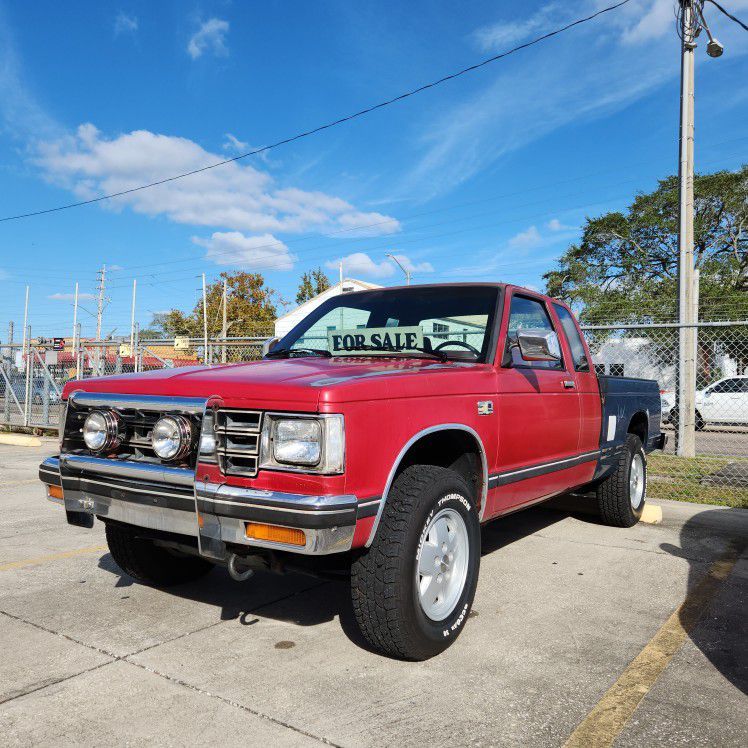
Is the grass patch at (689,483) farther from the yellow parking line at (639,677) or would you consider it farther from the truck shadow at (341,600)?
the yellow parking line at (639,677)

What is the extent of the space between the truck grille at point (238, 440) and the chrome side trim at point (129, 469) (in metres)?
0.18

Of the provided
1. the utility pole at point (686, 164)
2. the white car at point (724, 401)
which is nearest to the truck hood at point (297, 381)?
the utility pole at point (686, 164)

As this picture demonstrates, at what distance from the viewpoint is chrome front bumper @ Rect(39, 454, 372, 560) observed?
8.07 ft

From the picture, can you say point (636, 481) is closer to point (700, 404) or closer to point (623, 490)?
point (623, 490)

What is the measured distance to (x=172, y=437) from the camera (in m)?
2.76

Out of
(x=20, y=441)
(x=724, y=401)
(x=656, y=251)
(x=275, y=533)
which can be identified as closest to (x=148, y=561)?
(x=275, y=533)

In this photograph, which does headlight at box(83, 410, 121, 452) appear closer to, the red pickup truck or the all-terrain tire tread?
the red pickup truck

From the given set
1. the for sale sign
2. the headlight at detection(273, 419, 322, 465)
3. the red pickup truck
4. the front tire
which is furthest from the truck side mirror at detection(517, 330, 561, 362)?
the headlight at detection(273, 419, 322, 465)

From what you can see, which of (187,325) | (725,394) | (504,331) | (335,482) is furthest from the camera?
(187,325)

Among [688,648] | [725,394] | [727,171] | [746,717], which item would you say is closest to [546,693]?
[746,717]

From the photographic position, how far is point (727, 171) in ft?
105

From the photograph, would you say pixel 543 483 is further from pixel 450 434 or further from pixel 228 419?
pixel 228 419

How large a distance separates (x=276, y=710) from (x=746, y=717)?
1817 mm

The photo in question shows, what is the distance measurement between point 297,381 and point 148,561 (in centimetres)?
186
